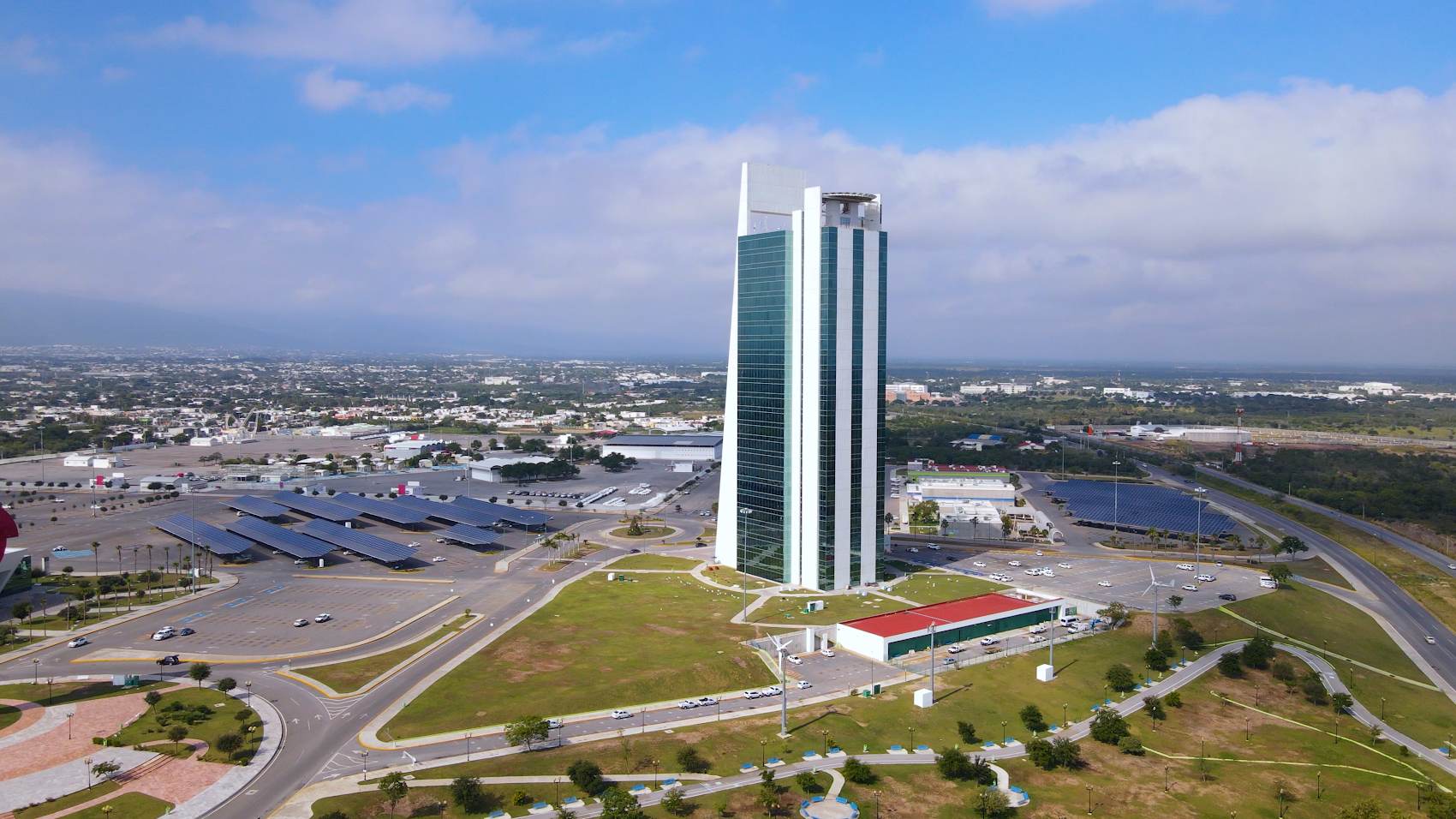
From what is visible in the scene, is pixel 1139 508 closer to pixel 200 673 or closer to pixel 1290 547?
pixel 1290 547

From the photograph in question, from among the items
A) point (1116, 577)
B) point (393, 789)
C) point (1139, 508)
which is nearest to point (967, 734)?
point (393, 789)

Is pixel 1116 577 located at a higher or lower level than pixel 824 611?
lower

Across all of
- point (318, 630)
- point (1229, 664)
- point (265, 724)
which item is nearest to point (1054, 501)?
point (1229, 664)

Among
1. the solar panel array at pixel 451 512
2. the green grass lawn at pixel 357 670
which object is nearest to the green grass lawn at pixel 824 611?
the green grass lawn at pixel 357 670

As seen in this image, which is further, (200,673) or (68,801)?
(200,673)

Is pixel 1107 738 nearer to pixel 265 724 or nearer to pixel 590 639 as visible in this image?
pixel 590 639

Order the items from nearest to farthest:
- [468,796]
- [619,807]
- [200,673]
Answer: [619,807] → [468,796] → [200,673]

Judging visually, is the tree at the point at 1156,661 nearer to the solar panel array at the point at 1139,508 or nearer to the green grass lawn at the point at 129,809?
the solar panel array at the point at 1139,508
